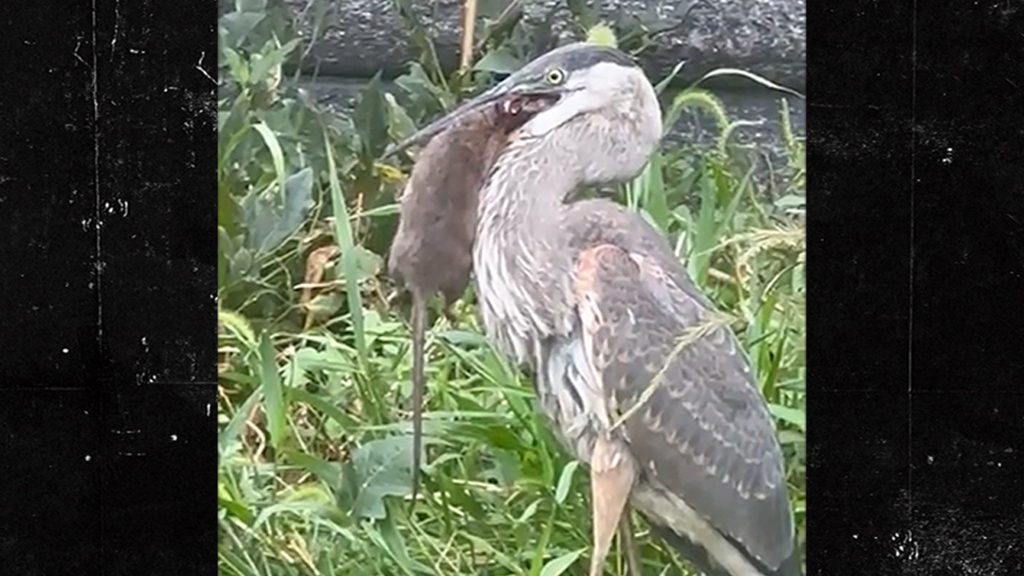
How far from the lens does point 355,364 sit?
1.68m

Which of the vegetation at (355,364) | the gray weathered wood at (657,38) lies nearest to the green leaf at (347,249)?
the vegetation at (355,364)

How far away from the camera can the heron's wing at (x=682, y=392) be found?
170cm

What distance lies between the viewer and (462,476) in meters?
1.69

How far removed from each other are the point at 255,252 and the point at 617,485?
51 centimetres

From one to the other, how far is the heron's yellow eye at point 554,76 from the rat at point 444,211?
0.02 meters

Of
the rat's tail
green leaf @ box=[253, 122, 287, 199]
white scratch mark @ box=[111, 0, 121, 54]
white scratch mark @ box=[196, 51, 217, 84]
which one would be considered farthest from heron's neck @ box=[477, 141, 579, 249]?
white scratch mark @ box=[111, 0, 121, 54]

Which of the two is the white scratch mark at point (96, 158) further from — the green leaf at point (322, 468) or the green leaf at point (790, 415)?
the green leaf at point (790, 415)

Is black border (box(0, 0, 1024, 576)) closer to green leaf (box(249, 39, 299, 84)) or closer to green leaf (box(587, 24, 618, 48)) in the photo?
green leaf (box(249, 39, 299, 84))

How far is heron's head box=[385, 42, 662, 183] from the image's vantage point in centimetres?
170

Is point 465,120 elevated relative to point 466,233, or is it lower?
elevated
